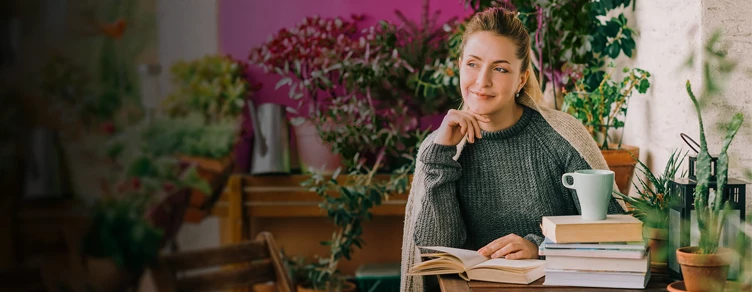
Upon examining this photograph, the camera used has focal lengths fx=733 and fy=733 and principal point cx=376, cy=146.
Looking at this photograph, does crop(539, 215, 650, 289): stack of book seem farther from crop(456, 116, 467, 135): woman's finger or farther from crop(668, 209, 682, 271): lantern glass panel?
crop(456, 116, 467, 135): woman's finger

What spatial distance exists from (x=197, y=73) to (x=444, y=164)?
3.99 ft

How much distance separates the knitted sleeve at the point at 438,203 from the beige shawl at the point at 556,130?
0.03 meters

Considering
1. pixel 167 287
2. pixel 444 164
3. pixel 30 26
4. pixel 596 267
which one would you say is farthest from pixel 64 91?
pixel 444 164

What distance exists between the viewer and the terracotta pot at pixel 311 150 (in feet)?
10.6

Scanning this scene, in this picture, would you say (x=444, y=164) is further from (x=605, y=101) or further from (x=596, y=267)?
(x=605, y=101)

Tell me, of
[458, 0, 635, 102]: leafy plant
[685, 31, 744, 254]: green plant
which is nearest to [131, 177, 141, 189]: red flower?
[685, 31, 744, 254]: green plant

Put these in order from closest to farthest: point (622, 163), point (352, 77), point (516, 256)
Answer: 1. point (516, 256)
2. point (622, 163)
3. point (352, 77)

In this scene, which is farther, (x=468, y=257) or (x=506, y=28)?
(x=506, y=28)

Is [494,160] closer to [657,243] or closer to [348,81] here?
[657,243]

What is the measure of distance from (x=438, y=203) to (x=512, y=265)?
369 millimetres

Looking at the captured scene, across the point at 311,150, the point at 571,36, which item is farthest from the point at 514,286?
the point at 311,150

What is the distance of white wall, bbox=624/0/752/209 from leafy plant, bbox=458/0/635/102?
0.10m

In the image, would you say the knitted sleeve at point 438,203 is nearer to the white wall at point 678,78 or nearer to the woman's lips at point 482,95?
the woman's lips at point 482,95

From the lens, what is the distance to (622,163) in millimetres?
2396
